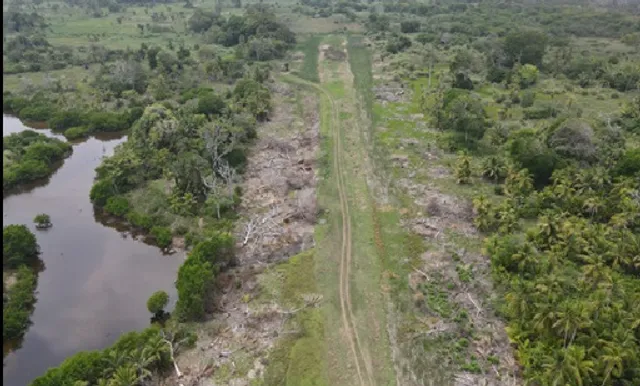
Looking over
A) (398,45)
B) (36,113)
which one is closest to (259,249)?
(36,113)

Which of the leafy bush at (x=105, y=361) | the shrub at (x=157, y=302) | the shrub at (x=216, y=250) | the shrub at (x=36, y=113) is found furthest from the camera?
the shrub at (x=36, y=113)

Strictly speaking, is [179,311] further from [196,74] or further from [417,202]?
[196,74]

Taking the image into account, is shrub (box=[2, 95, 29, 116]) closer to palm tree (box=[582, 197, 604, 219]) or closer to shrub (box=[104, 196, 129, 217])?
shrub (box=[104, 196, 129, 217])

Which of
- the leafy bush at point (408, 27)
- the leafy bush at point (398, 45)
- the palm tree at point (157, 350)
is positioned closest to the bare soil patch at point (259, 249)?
the palm tree at point (157, 350)

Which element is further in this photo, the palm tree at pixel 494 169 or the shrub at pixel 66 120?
the shrub at pixel 66 120

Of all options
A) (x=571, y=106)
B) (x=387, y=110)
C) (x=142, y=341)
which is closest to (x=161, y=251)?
(x=142, y=341)

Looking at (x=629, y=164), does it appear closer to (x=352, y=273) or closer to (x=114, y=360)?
(x=352, y=273)

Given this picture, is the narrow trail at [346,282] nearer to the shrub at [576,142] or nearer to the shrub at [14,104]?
the shrub at [576,142]
